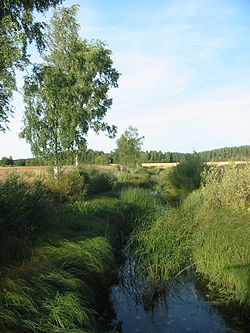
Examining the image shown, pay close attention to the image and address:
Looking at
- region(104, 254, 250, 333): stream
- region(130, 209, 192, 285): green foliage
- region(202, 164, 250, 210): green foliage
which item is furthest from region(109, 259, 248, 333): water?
region(202, 164, 250, 210): green foliage

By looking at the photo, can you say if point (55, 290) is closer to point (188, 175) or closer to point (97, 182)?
point (97, 182)

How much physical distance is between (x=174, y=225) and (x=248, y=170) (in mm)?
4227

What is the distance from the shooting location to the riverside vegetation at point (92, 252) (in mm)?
5816

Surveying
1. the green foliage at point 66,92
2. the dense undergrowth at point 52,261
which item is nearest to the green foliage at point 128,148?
the green foliage at point 66,92

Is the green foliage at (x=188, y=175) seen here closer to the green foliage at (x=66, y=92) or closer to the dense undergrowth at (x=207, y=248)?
the green foliage at (x=66, y=92)

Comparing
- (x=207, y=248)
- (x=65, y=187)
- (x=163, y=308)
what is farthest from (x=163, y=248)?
(x=65, y=187)

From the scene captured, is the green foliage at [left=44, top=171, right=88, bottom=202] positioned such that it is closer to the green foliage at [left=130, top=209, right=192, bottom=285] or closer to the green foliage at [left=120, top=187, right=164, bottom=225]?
the green foliage at [left=120, top=187, right=164, bottom=225]

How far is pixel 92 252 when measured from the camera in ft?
28.1

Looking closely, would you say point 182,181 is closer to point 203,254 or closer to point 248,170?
point 248,170

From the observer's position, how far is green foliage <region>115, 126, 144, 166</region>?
46.2 meters

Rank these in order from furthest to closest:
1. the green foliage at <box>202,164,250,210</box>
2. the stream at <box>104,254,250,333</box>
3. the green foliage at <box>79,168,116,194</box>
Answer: the green foliage at <box>79,168,116,194</box>, the green foliage at <box>202,164,250,210</box>, the stream at <box>104,254,250,333</box>

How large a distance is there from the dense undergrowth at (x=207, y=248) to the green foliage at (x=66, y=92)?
647cm

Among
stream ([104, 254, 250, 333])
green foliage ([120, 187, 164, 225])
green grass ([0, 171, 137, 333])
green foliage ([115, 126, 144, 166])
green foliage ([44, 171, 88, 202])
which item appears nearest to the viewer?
green grass ([0, 171, 137, 333])

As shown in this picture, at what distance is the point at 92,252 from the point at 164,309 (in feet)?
6.29
